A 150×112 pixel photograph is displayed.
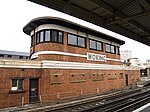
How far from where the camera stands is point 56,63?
18094 millimetres

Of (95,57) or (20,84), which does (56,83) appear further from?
(95,57)

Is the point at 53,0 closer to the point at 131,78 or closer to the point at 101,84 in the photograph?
the point at 101,84

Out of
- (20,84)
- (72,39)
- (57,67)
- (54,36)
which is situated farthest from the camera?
(72,39)

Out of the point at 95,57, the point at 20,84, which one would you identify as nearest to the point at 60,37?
the point at 95,57

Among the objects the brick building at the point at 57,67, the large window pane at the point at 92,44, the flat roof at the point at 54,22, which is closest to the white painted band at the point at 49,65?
the brick building at the point at 57,67

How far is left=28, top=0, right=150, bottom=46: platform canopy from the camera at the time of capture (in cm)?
495

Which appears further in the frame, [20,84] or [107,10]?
[20,84]

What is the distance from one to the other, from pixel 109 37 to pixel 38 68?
14.0 m

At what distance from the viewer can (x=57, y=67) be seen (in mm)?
18172

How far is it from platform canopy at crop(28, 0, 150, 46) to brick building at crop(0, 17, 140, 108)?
11161 millimetres

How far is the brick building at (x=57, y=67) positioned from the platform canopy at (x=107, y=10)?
1116 cm

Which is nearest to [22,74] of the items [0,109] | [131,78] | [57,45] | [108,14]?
[0,109]

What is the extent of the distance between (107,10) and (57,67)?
13306 mm

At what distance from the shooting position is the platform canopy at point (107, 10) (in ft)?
16.2
